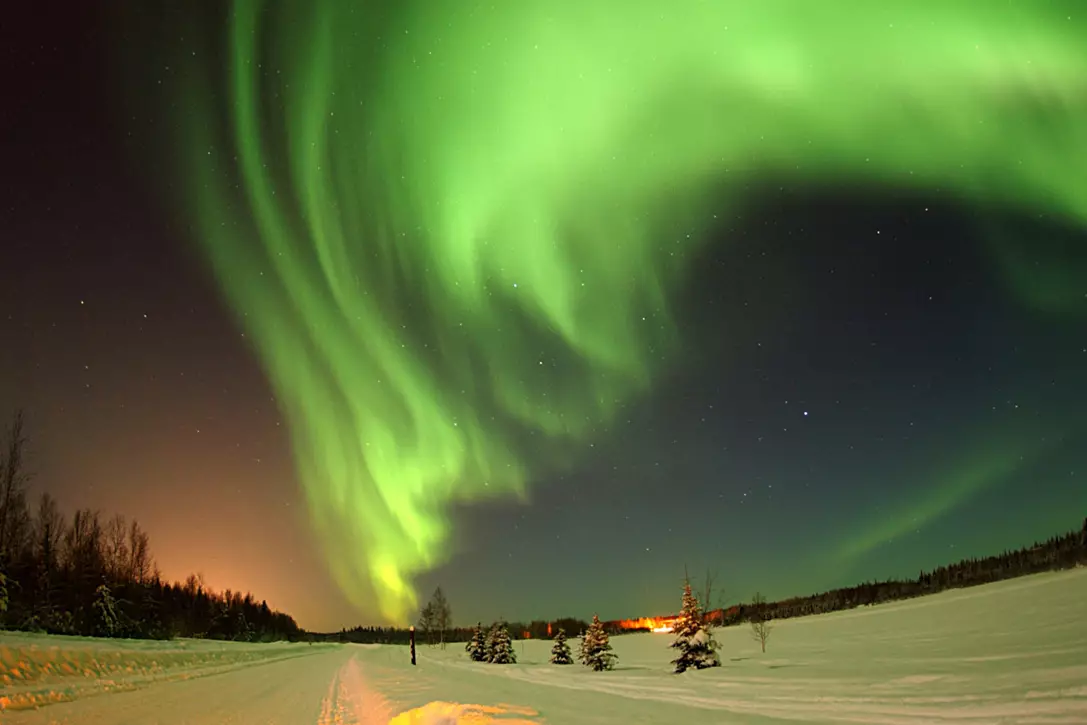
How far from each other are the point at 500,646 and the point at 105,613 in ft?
110

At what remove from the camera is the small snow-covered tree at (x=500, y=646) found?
174ft

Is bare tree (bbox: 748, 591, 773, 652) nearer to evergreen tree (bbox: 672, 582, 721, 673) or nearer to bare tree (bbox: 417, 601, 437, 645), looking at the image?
evergreen tree (bbox: 672, 582, 721, 673)

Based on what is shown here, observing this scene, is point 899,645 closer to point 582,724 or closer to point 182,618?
point 582,724

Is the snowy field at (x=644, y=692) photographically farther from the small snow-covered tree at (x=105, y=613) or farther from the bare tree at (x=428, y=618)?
the bare tree at (x=428, y=618)

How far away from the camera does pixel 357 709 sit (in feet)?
53.5

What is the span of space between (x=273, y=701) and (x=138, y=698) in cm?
407

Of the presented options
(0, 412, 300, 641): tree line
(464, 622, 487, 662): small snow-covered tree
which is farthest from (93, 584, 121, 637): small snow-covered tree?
(464, 622, 487, 662): small snow-covered tree

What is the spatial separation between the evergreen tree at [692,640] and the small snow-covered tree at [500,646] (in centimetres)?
2285

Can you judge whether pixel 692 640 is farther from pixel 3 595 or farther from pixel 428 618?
pixel 428 618

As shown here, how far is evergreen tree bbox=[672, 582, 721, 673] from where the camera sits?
107 feet

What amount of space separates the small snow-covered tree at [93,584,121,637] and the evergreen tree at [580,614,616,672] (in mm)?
40691

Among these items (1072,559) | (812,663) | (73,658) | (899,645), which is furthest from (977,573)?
(73,658)

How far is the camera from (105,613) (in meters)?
54.9

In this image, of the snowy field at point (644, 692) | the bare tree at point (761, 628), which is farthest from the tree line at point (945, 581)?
the snowy field at point (644, 692)
